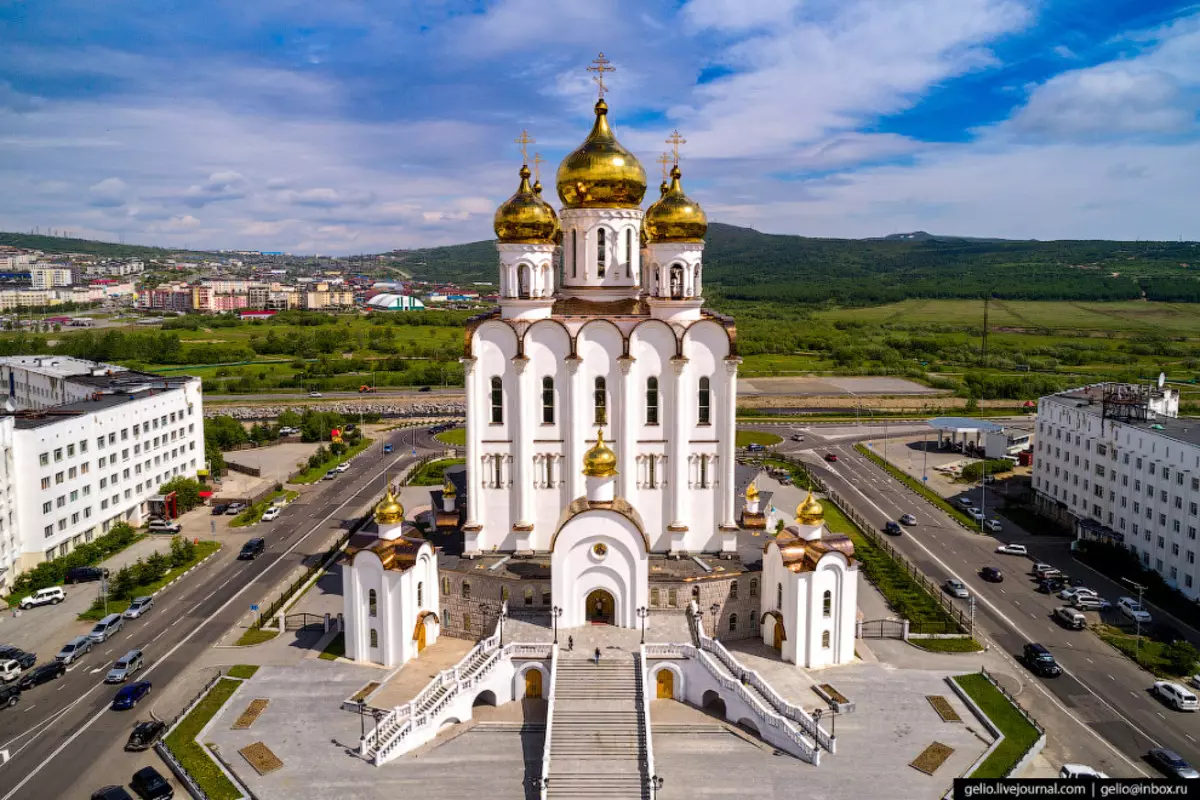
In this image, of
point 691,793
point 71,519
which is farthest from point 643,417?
point 71,519

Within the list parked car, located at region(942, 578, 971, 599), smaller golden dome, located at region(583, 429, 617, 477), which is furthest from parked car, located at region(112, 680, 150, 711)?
parked car, located at region(942, 578, 971, 599)

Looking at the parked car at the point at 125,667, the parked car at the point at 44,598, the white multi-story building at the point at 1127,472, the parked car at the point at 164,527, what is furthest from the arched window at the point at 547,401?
the white multi-story building at the point at 1127,472

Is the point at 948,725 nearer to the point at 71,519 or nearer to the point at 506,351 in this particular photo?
the point at 506,351

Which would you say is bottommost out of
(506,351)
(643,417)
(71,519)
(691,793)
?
(691,793)

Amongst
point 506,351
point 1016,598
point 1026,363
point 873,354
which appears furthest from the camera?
point 873,354

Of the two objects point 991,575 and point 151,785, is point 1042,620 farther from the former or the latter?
point 151,785

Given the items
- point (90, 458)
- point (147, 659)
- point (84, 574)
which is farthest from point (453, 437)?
point (147, 659)

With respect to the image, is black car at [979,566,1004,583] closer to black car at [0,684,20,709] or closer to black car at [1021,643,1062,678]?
black car at [1021,643,1062,678]
